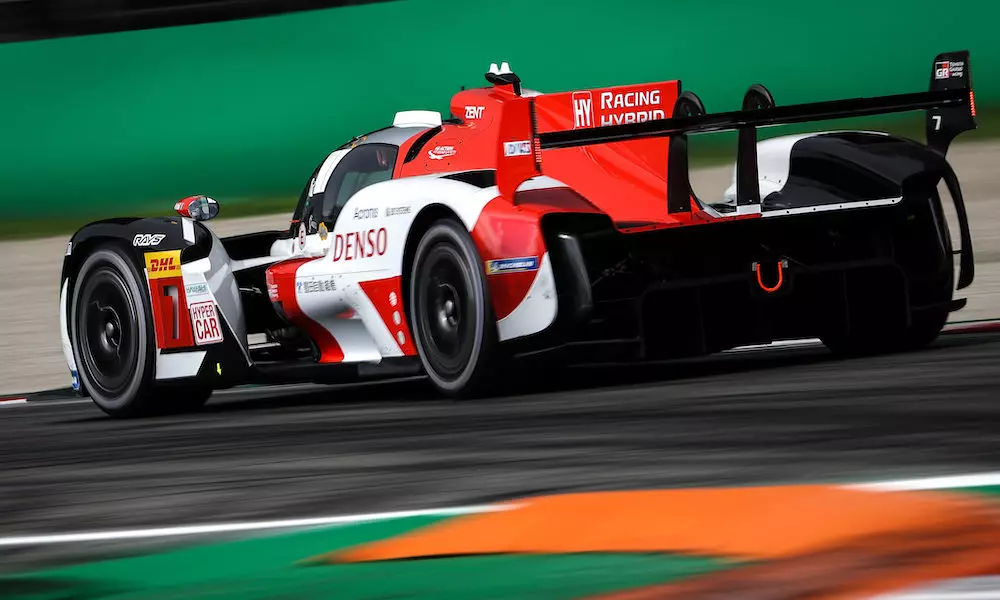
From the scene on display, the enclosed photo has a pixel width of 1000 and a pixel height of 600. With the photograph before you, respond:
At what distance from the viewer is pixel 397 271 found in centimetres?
780

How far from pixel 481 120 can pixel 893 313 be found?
207 centimetres

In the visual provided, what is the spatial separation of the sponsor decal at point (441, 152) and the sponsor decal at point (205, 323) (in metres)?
1.44

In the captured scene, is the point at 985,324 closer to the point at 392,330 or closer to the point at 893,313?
the point at 893,313

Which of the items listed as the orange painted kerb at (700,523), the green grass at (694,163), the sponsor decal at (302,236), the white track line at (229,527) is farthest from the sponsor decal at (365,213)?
the green grass at (694,163)

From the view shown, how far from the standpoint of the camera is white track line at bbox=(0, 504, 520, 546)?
459 centimetres

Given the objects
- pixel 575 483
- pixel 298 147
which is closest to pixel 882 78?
pixel 298 147

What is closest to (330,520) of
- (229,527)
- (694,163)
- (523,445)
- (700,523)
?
(229,527)

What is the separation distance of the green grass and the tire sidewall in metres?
6.48

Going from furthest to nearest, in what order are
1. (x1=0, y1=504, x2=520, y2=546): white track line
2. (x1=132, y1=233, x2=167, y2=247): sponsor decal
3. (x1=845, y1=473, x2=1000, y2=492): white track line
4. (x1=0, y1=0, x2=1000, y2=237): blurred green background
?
(x1=0, y1=0, x2=1000, y2=237): blurred green background, (x1=132, y1=233, x2=167, y2=247): sponsor decal, (x1=0, y1=504, x2=520, y2=546): white track line, (x1=845, y1=473, x2=1000, y2=492): white track line

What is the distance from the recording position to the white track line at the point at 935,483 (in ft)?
13.8

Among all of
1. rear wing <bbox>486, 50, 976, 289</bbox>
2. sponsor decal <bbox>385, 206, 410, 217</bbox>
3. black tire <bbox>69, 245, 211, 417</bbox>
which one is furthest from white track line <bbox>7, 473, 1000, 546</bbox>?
black tire <bbox>69, 245, 211, 417</bbox>

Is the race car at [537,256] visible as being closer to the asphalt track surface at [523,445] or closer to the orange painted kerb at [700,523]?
the asphalt track surface at [523,445]

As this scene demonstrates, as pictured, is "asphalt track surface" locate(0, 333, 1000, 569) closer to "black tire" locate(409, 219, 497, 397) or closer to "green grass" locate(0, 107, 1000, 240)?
"black tire" locate(409, 219, 497, 397)

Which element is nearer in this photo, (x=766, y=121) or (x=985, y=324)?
(x=766, y=121)
